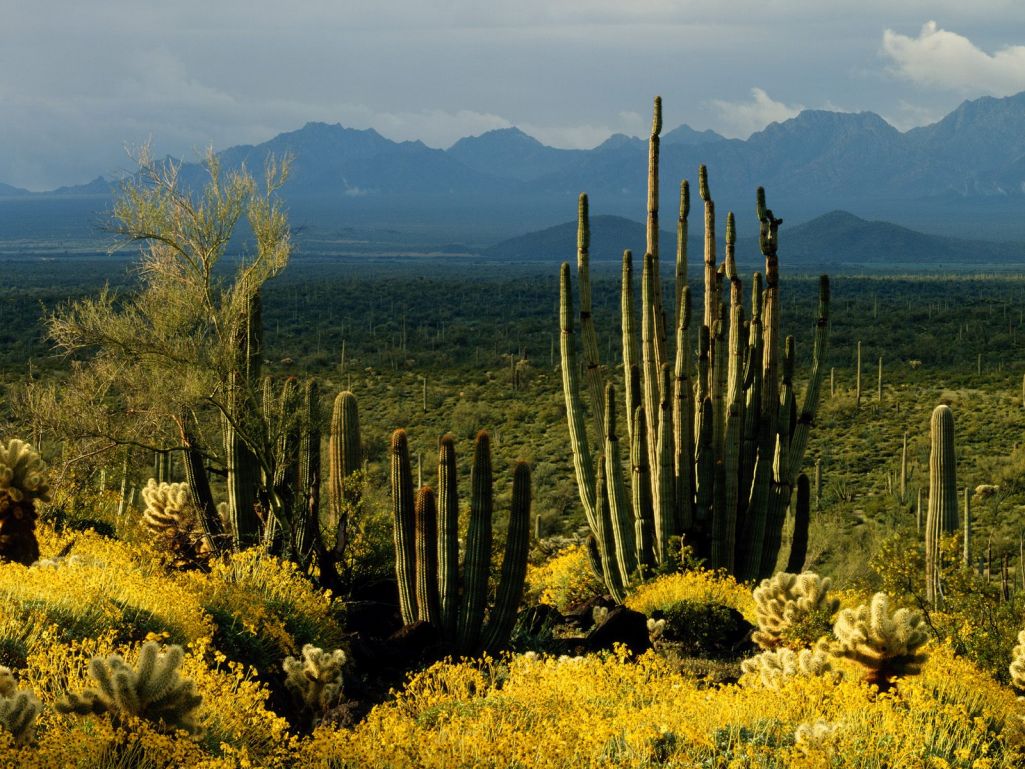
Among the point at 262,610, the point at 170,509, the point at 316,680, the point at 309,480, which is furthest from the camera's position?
the point at 170,509

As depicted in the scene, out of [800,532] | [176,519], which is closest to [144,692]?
[176,519]

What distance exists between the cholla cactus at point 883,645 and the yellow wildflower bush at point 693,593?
12.4 feet

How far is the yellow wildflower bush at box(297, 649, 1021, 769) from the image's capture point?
22.4 ft

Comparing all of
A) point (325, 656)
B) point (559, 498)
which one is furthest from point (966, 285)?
point (325, 656)

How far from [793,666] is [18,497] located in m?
7.05

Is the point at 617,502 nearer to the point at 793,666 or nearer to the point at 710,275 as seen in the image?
the point at 710,275

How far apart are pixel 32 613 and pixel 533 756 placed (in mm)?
3428

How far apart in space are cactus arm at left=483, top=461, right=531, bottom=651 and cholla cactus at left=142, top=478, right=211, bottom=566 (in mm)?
3900

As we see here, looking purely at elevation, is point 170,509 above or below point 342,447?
below

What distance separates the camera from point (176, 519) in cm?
1403

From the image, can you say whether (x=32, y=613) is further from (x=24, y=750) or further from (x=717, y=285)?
(x=717, y=285)

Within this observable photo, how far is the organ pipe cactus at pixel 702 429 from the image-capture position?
13.6 meters

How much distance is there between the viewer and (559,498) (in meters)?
27.8

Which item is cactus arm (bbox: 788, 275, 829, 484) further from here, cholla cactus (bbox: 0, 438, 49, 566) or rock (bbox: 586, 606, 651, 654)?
cholla cactus (bbox: 0, 438, 49, 566)
